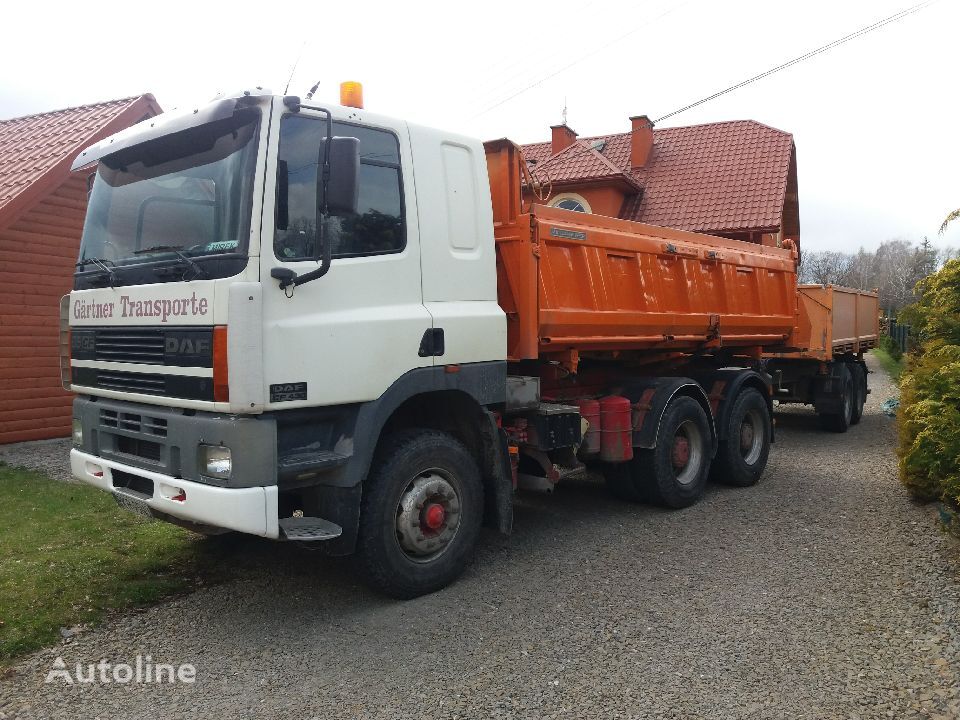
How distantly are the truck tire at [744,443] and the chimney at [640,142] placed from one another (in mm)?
16311

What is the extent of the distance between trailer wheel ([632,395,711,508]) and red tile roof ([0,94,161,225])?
7948mm

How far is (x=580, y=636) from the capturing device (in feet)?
13.9

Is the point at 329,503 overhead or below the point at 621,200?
below

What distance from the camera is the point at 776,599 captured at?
4.71 m

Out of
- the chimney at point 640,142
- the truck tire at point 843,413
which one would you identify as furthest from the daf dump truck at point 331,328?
the chimney at point 640,142

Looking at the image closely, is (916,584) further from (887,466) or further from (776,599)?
(887,466)

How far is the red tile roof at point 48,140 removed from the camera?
9.66 m

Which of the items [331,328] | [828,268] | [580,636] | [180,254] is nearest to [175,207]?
[180,254]

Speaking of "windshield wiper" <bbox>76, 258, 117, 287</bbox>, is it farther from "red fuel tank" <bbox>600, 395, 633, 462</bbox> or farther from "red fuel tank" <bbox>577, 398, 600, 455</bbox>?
"red fuel tank" <bbox>600, 395, 633, 462</bbox>

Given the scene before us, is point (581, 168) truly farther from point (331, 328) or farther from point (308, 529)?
point (308, 529)

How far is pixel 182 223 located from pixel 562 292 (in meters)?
2.61

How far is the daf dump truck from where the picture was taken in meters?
3.99

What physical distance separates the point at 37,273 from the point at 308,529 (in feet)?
25.3

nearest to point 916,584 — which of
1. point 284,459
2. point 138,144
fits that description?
point 284,459
